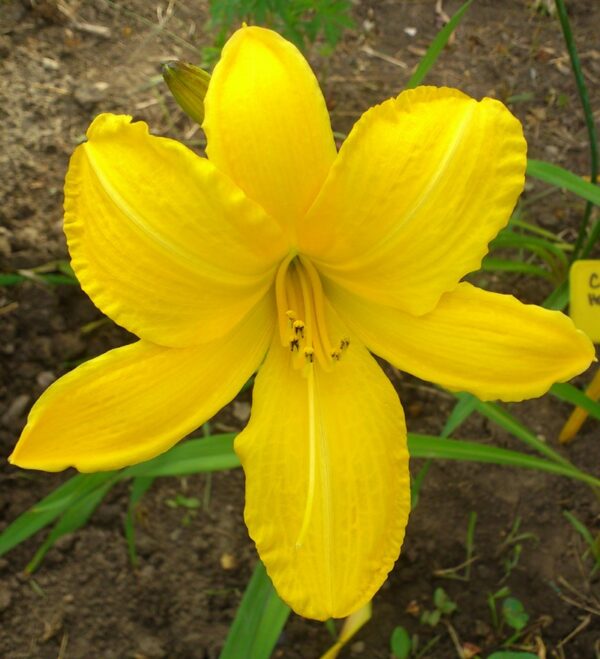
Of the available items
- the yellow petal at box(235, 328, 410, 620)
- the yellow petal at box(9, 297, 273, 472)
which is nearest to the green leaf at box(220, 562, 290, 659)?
the yellow petal at box(235, 328, 410, 620)

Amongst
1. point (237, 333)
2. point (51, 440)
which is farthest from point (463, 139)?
point (51, 440)

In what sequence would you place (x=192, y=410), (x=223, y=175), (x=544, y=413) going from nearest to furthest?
(x=223, y=175) < (x=192, y=410) < (x=544, y=413)

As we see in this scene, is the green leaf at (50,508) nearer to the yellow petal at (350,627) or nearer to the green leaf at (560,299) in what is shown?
the yellow petal at (350,627)

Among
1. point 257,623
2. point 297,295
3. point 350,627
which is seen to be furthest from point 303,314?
point 350,627

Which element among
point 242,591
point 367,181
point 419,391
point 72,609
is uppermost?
point 367,181

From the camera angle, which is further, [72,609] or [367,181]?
[72,609]

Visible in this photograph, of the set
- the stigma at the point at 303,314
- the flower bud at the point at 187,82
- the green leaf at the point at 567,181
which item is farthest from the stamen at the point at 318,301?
the green leaf at the point at 567,181

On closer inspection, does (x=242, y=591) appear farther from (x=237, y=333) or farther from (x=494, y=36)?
(x=494, y=36)
